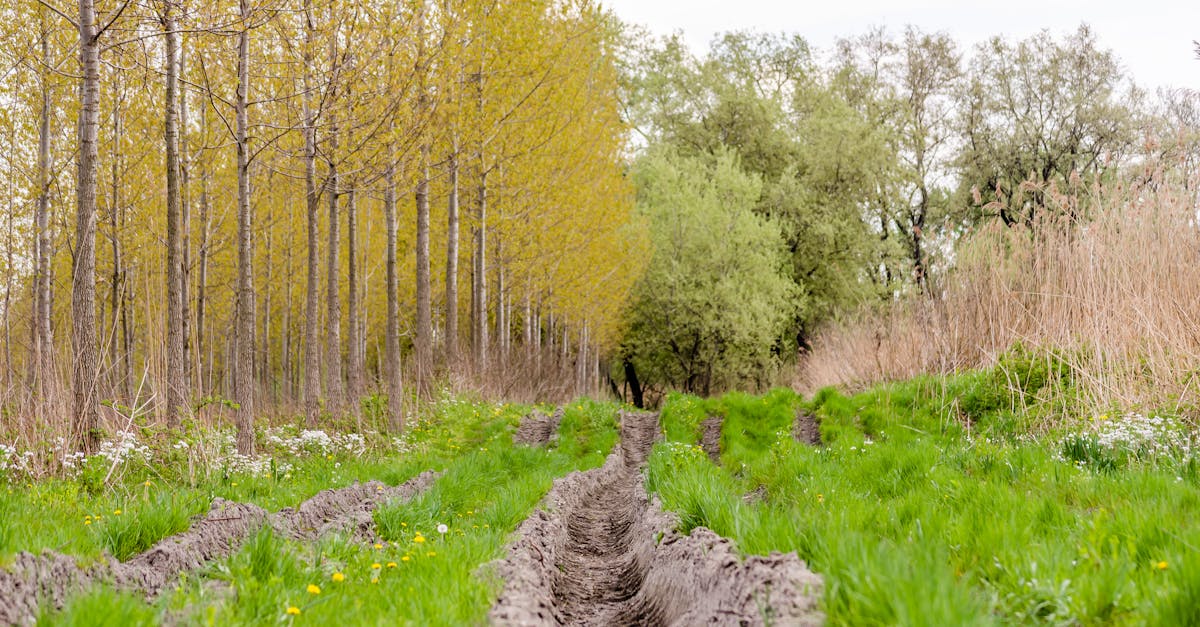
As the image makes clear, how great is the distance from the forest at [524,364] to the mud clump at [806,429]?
0.12 meters

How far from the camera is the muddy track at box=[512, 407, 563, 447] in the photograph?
1370cm

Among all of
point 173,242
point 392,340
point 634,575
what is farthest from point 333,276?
point 634,575

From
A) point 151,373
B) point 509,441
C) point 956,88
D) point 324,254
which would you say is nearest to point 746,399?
point 509,441

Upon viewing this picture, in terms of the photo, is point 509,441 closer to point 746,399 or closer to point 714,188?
point 746,399

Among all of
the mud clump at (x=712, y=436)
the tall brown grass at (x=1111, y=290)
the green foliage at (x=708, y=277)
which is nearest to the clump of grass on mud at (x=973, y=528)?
the tall brown grass at (x=1111, y=290)

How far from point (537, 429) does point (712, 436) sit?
3228mm

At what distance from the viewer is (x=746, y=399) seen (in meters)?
16.2

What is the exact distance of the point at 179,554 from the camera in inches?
165

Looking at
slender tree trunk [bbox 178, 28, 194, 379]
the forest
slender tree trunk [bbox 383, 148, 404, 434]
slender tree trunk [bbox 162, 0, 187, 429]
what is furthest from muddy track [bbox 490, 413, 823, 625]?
slender tree trunk [bbox 178, 28, 194, 379]

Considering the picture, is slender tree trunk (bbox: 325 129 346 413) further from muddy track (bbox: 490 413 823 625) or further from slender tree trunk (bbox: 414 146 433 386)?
muddy track (bbox: 490 413 823 625)

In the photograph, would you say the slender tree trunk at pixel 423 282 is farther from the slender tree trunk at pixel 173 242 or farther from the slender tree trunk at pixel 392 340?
the slender tree trunk at pixel 173 242

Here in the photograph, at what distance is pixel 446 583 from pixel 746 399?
13130 millimetres

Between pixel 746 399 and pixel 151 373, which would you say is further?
pixel 746 399

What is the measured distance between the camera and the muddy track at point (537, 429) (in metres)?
13.7
